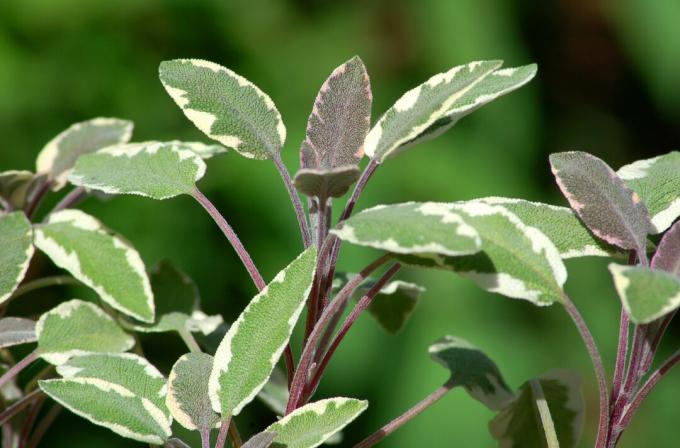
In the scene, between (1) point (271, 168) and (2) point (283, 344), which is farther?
(1) point (271, 168)

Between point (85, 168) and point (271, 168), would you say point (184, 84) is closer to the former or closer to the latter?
point (85, 168)

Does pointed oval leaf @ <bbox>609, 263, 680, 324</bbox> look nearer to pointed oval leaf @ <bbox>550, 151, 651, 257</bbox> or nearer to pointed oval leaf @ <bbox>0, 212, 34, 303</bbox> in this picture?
pointed oval leaf @ <bbox>550, 151, 651, 257</bbox>

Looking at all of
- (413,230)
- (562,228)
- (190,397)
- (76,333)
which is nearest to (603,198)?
(562,228)

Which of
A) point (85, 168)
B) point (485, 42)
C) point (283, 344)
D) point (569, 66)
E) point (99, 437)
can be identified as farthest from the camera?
point (569, 66)

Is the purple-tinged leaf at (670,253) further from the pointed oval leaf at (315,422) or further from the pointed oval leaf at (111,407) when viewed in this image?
the pointed oval leaf at (111,407)

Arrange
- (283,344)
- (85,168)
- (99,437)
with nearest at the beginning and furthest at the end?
(283,344) → (85,168) → (99,437)

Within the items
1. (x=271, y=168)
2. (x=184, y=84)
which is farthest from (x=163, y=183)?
(x=271, y=168)
